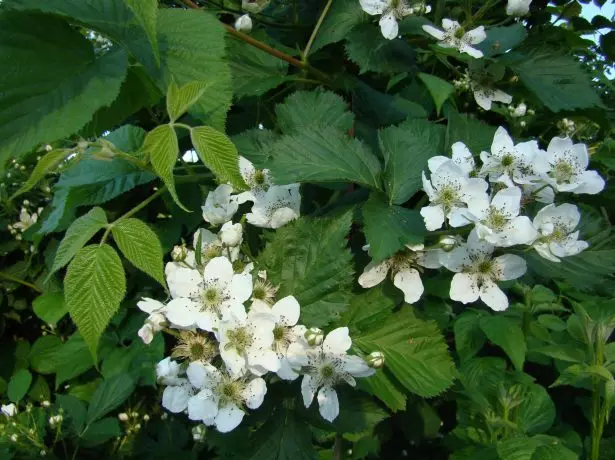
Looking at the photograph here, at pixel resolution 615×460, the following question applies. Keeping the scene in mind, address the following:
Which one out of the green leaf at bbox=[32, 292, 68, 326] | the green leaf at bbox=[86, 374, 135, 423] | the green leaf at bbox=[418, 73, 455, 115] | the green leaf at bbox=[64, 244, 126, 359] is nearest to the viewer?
the green leaf at bbox=[64, 244, 126, 359]

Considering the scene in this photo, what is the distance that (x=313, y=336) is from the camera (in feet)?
2.80

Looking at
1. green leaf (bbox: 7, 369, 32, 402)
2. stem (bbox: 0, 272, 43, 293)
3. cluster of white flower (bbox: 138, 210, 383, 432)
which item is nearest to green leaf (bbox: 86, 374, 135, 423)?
green leaf (bbox: 7, 369, 32, 402)

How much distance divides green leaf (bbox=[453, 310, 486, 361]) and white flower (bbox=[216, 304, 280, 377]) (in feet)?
2.10

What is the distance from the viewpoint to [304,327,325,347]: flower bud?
85cm

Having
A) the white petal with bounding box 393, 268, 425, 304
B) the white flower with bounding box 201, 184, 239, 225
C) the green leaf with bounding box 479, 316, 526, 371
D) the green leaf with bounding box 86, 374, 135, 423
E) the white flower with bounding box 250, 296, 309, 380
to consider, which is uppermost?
the white flower with bounding box 201, 184, 239, 225

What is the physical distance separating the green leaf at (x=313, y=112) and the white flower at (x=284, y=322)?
373 millimetres

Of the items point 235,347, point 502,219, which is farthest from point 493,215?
point 235,347

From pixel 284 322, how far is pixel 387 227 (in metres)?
0.21

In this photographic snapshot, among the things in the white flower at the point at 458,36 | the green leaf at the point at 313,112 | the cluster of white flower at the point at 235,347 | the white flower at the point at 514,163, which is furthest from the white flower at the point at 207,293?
the white flower at the point at 458,36

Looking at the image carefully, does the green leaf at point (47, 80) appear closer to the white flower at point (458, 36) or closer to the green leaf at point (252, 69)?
the green leaf at point (252, 69)

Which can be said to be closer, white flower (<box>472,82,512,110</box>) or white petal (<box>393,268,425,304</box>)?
white petal (<box>393,268,425,304</box>)

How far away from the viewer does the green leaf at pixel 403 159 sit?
0.98 meters

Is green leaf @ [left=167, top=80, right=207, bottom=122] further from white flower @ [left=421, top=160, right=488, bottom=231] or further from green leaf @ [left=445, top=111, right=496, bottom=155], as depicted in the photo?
green leaf @ [left=445, top=111, right=496, bottom=155]

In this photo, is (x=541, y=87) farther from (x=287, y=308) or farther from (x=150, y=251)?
(x=150, y=251)
